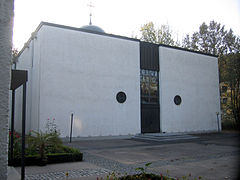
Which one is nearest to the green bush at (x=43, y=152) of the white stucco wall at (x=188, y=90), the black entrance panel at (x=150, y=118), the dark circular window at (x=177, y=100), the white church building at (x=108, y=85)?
the white church building at (x=108, y=85)

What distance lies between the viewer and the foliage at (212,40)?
109 ft

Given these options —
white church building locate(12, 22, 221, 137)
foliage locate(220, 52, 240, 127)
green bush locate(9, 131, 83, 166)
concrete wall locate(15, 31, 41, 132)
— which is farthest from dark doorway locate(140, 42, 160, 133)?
green bush locate(9, 131, 83, 166)

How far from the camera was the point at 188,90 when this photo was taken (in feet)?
73.3

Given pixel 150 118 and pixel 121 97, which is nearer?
pixel 121 97

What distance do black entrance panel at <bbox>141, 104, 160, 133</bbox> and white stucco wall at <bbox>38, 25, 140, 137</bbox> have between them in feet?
2.45

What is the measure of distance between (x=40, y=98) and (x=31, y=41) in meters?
6.60

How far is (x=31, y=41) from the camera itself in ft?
63.2

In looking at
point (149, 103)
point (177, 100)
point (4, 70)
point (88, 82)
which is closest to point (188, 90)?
point (177, 100)

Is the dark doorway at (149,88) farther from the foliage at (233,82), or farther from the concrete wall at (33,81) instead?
the foliage at (233,82)

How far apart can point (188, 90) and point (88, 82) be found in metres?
10.5

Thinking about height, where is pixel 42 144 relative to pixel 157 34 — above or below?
below

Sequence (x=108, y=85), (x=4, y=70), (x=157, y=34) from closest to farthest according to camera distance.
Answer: (x=4, y=70) → (x=108, y=85) → (x=157, y=34)

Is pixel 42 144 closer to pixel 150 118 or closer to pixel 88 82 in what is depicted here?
pixel 88 82

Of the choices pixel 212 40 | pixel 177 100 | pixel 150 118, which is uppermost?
pixel 212 40
